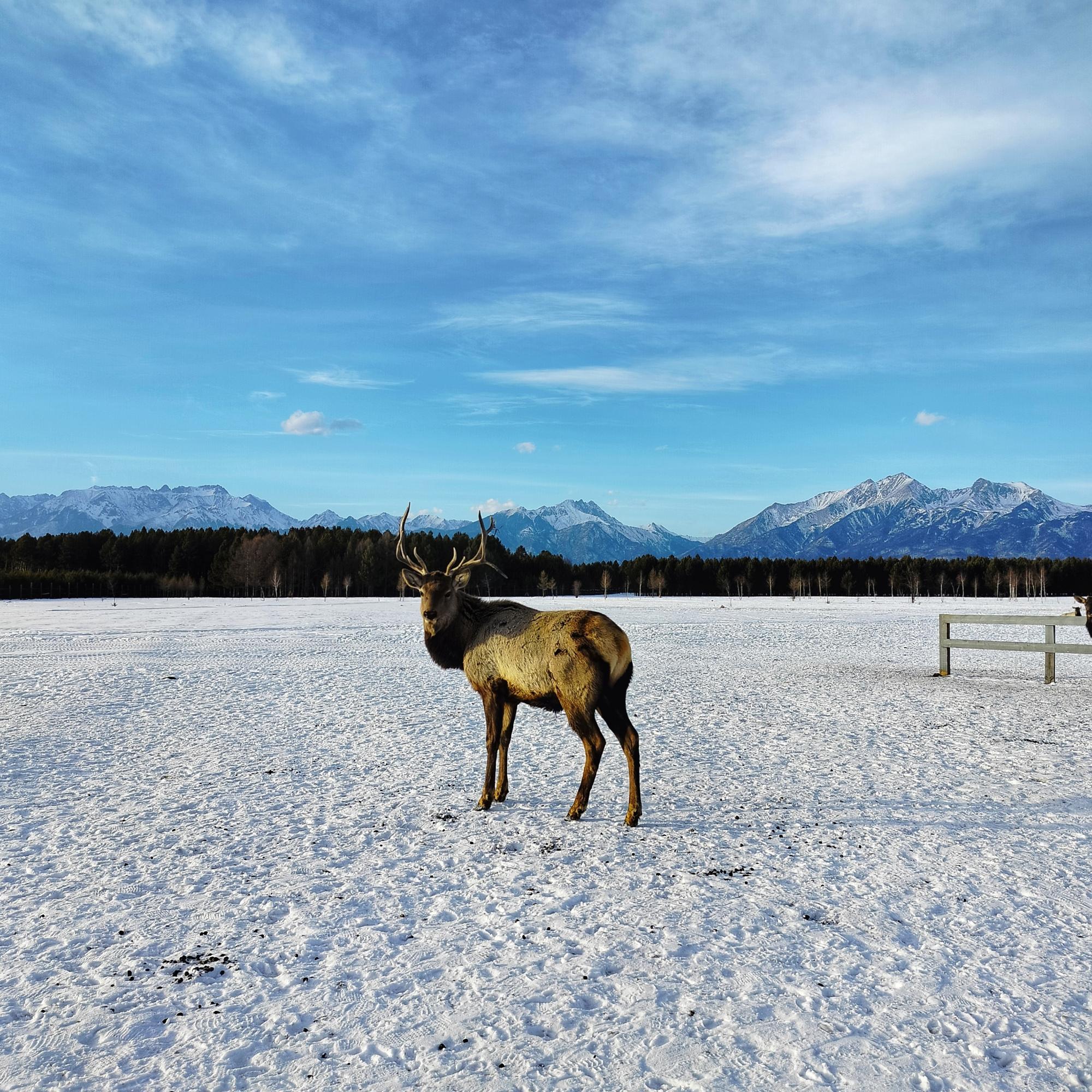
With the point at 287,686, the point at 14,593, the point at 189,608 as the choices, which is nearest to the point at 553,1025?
the point at 287,686

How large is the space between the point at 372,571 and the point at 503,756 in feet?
354

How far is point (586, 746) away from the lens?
733cm

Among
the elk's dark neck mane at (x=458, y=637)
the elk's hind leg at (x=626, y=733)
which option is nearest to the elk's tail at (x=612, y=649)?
the elk's hind leg at (x=626, y=733)

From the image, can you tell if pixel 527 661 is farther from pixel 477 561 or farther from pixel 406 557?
pixel 406 557

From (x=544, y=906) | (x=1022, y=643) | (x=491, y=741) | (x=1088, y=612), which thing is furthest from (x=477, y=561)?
(x=1088, y=612)

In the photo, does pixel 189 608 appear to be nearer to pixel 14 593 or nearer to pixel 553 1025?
pixel 14 593

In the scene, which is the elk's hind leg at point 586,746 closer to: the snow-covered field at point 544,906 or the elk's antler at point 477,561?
the snow-covered field at point 544,906

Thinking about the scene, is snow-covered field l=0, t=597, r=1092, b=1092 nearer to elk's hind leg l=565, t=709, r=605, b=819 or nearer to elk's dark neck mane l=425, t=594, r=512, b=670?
elk's hind leg l=565, t=709, r=605, b=819

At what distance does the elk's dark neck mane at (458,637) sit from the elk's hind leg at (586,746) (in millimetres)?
1677

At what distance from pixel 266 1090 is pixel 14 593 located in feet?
341

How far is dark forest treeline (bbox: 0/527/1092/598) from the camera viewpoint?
10650 cm

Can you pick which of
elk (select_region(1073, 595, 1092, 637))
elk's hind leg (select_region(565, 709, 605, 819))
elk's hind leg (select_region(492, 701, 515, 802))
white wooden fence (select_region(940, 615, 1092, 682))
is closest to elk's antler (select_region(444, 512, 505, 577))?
elk's hind leg (select_region(492, 701, 515, 802))

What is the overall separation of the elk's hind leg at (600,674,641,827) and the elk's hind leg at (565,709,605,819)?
0.16m

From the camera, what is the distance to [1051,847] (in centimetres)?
660
